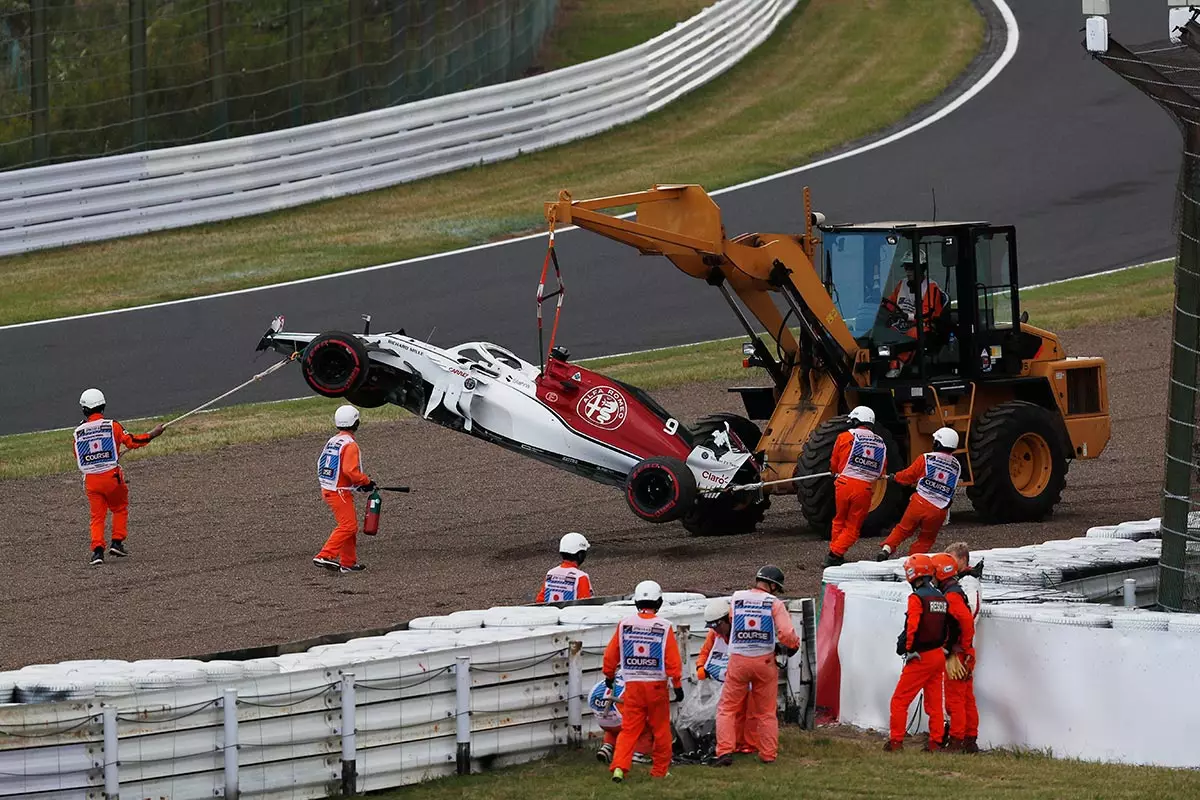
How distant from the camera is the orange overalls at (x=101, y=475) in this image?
56.8 feet

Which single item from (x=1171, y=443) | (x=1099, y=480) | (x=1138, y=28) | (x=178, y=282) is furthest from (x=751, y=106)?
(x=1171, y=443)

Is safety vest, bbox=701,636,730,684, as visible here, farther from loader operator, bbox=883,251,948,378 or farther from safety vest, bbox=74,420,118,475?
safety vest, bbox=74,420,118,475

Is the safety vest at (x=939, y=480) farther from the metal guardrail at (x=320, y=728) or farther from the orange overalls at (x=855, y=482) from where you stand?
the metal guardrail at (x=320, y=728)

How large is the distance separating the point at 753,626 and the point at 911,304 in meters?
6.32

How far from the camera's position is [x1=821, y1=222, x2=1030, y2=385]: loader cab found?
17234 millimetres

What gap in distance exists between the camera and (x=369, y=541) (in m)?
18.2

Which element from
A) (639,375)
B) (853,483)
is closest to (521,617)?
(853,483)

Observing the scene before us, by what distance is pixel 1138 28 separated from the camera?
3900 centimetres

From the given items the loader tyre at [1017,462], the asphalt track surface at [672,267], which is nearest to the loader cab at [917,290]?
the loader tyre at [1017,462]

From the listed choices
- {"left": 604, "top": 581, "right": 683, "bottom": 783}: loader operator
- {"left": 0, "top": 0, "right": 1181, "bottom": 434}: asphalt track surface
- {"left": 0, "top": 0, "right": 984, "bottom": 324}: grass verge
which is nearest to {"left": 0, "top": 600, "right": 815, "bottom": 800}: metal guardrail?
{"left": 604, "top": 581, "right": 683, "bottom": 783}: loader operator

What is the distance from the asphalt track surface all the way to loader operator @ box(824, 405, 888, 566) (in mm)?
10044

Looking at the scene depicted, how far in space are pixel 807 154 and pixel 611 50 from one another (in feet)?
18.4

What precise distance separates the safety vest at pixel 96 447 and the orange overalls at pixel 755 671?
7.76 meters

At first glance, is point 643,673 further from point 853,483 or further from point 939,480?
point 939,480
